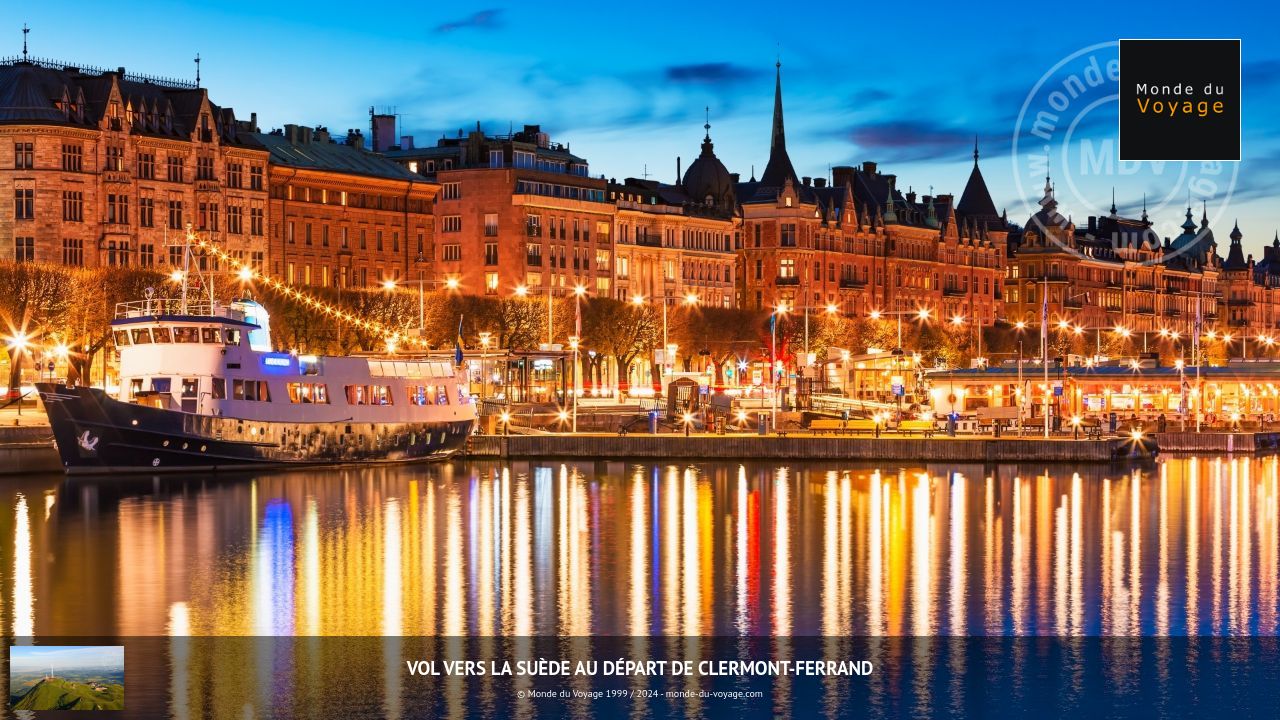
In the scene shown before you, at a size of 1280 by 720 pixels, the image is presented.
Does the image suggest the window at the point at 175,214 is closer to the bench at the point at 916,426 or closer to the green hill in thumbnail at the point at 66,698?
the bench at the point at 916,426

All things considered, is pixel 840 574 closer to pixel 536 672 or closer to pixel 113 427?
pixel 536 672

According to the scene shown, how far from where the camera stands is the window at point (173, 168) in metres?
118

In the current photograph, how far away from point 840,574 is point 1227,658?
→ 12.6 meters

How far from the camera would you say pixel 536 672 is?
122 feet

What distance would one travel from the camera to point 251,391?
7894 cm

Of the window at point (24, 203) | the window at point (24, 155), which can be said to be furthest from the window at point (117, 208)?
the window at point (24, 155)

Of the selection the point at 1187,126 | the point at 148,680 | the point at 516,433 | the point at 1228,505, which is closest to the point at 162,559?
the point at 148,680

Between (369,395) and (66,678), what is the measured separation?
48.9m

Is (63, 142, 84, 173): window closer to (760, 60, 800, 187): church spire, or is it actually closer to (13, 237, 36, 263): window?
(13, 237, 36, 263): window

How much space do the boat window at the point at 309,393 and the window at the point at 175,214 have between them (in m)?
39.0

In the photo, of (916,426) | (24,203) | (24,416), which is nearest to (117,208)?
(24,203)

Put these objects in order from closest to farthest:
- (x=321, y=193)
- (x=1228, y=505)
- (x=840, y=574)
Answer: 1. (x=840, y=574)
2. (x=1228, y=505)
3. (x=321, y=193)

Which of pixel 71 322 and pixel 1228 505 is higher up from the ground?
pixel 71 322

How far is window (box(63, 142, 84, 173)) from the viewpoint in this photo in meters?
112
